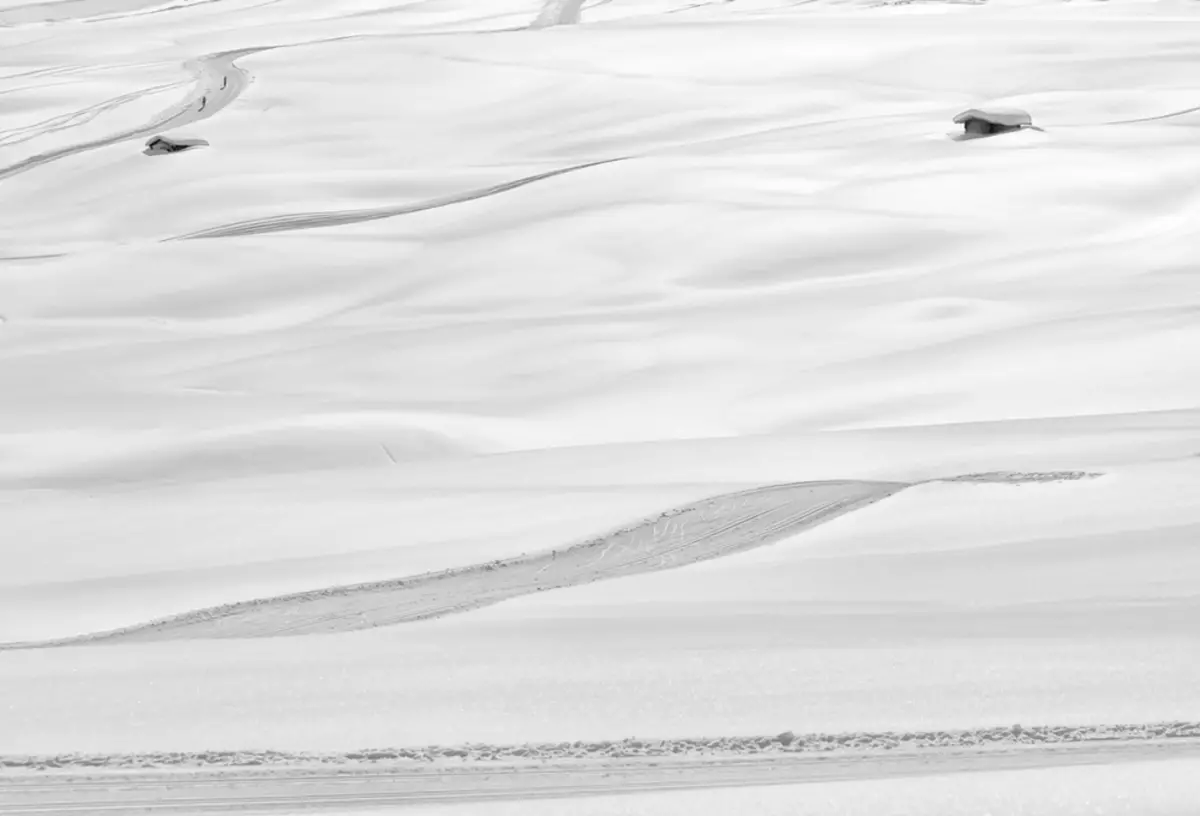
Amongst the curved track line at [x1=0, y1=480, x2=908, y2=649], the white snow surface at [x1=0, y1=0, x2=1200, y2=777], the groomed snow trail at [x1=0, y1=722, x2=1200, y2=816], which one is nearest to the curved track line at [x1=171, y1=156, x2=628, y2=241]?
the white snow surface at [x1=0, y1=0, x2=1200, y2=777]

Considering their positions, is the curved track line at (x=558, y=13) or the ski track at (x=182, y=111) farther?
the curved track line at (x=558, y=13)

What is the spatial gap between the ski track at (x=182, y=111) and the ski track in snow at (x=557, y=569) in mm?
8082

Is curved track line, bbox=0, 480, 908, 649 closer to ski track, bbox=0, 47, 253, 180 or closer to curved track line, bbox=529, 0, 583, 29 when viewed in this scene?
ski track, bbox=0, 47, 253, 180

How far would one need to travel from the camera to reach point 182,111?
39.1ft

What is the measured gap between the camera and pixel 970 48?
1139 cm

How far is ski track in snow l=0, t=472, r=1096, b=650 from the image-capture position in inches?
120

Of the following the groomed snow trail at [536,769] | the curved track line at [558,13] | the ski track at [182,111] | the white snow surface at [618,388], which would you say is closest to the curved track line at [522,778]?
the groomed snow trail at [536,769]

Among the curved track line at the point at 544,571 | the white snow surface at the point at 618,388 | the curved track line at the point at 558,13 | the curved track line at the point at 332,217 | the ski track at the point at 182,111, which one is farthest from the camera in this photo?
the curved track line at the point at 558,13

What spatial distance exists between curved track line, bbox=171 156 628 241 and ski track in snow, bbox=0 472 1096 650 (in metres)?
4.62

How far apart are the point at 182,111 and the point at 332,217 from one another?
4.60 meters

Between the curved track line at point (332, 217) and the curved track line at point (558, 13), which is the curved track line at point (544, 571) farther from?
the curved track line at point (558, 13)

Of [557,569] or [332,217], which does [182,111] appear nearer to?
[332,217]

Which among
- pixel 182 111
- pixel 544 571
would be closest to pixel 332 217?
pixel 182 111

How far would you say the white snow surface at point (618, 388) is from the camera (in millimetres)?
2689
